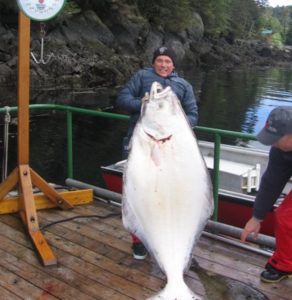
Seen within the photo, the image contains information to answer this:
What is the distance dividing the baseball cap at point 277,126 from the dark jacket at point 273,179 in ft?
0.71

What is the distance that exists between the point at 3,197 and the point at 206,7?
56611 millimetres

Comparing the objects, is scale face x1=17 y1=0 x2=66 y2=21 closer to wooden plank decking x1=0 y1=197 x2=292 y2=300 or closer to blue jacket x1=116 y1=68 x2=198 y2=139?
blue jacket x1=116 y1=68 x2=198 y2=139

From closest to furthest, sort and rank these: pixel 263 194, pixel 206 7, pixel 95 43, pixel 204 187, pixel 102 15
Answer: pixel 204 187, pixel 263 194, pixel 95 43, pixel 102 15, pixel 206 7

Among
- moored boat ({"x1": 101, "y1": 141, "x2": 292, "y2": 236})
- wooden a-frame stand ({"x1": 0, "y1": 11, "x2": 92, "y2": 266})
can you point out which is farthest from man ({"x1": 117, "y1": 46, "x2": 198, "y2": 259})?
moored boat ({"x1": 101, "y1": 141, "x2": 292, "y2": 236})

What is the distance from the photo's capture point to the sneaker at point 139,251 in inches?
159

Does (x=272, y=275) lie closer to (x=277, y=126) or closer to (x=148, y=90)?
(x=277, y=126)

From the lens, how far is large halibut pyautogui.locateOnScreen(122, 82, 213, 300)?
274cm

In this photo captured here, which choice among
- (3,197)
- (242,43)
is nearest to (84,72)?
(3,197)

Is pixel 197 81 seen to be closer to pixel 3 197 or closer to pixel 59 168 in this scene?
pixel 59 168

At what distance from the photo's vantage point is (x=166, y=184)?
279 centimetres

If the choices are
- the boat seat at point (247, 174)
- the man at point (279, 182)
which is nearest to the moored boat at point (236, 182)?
the boat seat at point (247, 174)

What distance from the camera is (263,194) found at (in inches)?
133

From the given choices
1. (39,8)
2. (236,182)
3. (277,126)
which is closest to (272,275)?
(277,126)

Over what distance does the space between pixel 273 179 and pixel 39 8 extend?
2522 mm
